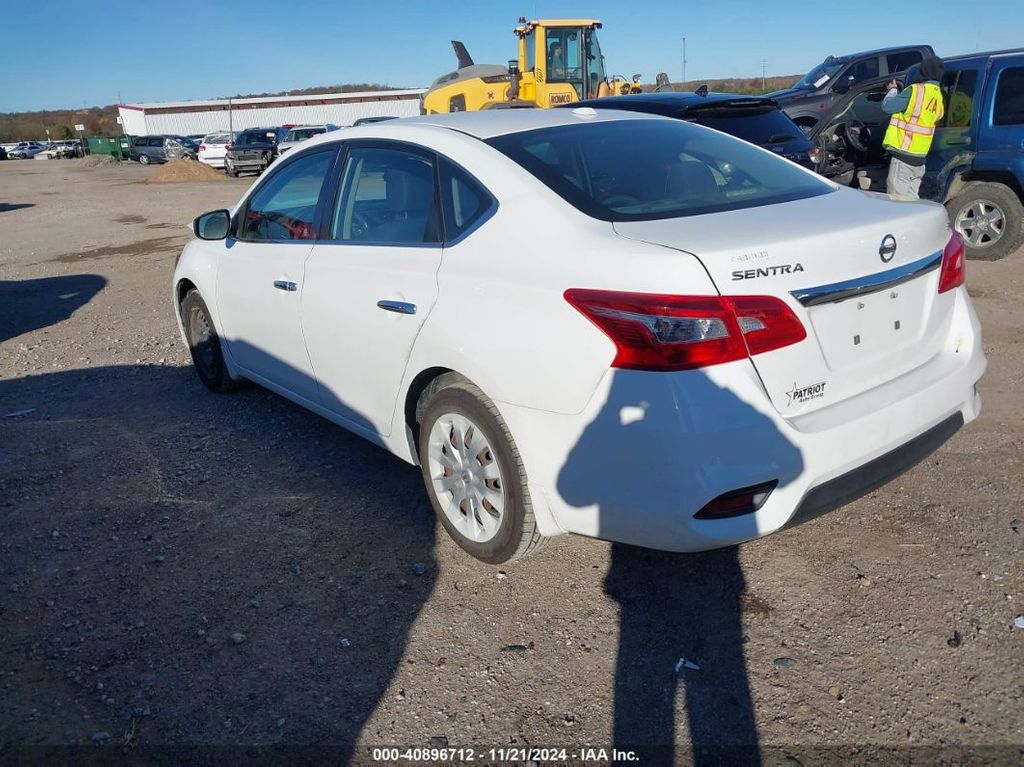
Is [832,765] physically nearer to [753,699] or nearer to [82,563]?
[753,699]

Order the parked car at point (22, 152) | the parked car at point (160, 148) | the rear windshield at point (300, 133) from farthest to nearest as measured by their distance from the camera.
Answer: the parked car at point (22, 152), the parked car at point (160, 148), the rear windshield at point (300, 133)

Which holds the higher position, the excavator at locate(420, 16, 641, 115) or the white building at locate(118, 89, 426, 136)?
the white building at locate(118, 89, 426, 136)

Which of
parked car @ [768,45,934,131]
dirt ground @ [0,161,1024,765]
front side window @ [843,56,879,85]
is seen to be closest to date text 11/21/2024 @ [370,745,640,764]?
dirt ground @ [0,161,1024,765]

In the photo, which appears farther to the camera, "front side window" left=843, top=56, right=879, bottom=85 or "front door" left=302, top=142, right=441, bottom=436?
"front side window" left=843, top=56, right=879, bottom=85

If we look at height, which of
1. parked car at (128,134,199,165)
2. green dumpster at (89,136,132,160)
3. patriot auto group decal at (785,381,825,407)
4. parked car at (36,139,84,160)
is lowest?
patriot auto group decal at (785,381,825,407)

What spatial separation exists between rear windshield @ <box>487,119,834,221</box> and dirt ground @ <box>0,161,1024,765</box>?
1.42 metres

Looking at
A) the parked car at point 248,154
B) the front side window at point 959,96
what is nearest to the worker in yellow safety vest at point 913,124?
the front side window at point 959,96

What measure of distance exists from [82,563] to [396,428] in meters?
1.48

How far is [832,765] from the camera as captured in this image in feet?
7.34

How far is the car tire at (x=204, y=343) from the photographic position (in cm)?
524

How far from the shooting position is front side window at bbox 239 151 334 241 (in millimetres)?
4094

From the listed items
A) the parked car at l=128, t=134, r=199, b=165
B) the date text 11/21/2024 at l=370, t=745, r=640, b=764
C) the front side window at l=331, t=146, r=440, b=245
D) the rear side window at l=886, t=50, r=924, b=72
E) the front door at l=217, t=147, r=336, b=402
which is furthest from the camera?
the parked car at l=128, t=134, r=199, b=165

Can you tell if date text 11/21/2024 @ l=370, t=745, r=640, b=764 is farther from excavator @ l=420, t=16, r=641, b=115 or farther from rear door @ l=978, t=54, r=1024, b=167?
excavator @ l=420, t=16, r=641, b=115

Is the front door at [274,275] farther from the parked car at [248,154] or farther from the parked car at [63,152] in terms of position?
the parked car at [63,152]
